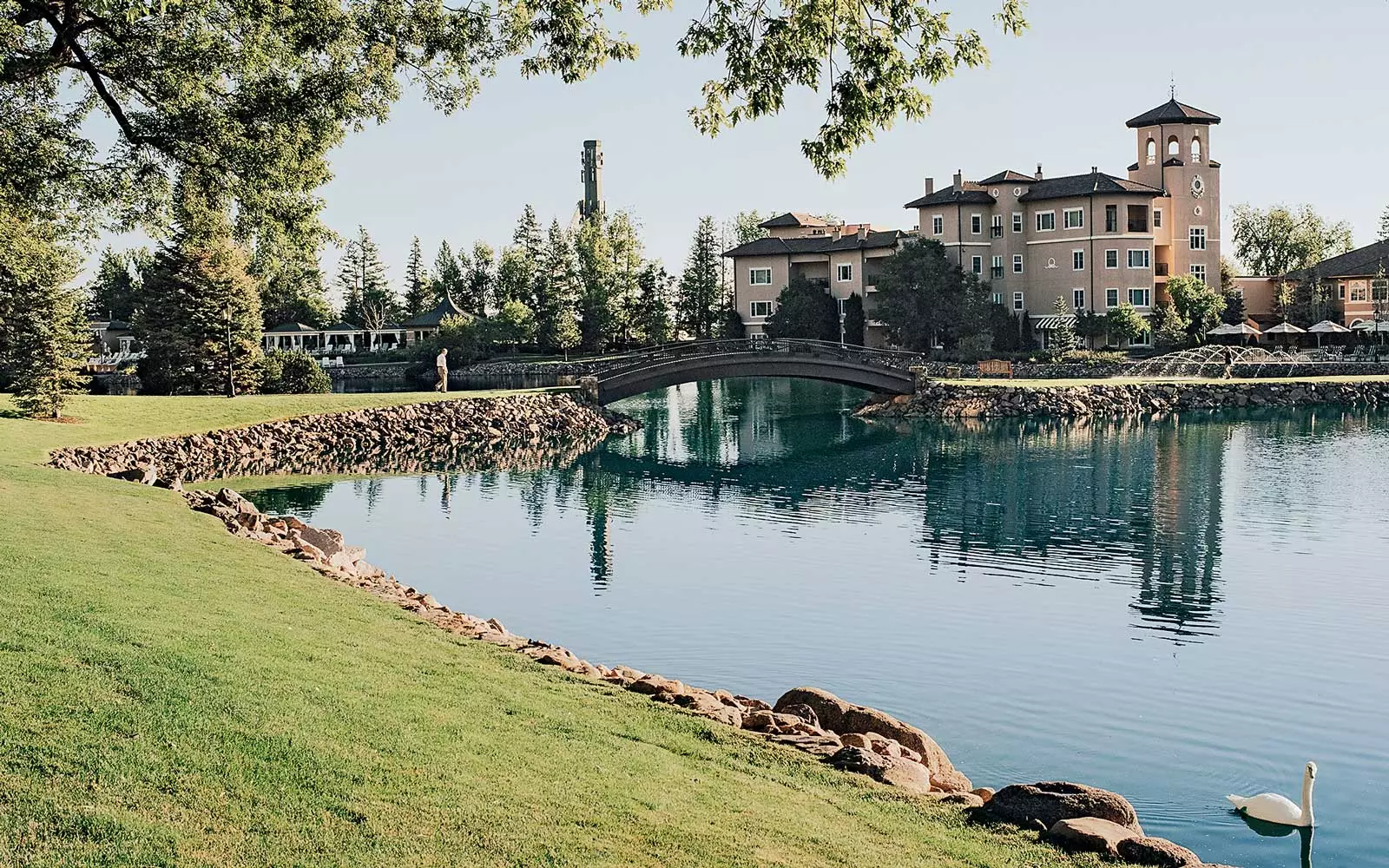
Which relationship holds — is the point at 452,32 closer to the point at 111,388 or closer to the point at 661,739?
the point at 661,739

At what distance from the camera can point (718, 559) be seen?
26625 millimetres

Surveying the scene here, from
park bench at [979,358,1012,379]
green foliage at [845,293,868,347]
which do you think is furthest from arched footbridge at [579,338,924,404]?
green foliage at [845,293,868,347]

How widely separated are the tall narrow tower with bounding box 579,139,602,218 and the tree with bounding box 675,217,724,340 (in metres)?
Answer: 10.2

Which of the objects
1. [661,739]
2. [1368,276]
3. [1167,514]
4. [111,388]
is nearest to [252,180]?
[661,739]

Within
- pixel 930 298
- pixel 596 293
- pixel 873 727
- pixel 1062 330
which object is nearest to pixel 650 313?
pixel 596 293

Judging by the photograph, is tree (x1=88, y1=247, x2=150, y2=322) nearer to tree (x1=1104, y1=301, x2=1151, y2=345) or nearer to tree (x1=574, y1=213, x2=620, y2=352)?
tree (x1=574, y1=213, x2=620, y2=352)

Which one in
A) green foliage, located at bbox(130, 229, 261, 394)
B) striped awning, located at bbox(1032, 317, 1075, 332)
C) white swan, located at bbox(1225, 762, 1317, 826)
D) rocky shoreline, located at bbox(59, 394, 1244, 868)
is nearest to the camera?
rocky shoreline, located at bbox(59, 394, 1244, 868)

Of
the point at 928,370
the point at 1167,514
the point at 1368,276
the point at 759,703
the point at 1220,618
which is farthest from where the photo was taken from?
the point at 1368,276

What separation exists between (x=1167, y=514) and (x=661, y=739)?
24.1 meters

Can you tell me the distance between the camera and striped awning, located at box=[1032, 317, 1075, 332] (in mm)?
78812

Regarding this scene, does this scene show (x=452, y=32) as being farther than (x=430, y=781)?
Yes

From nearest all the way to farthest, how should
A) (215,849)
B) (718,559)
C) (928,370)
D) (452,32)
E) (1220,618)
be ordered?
(215,849), (452,32), (1220,618), (718,559), (928,370)

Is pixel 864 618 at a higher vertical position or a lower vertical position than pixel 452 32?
lower

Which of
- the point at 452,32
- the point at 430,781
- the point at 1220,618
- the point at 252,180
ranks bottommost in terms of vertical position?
the point at 1220,618
